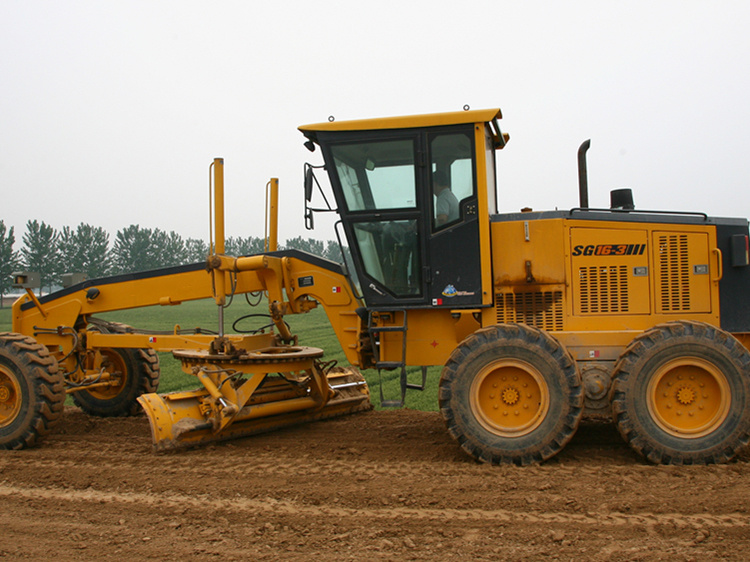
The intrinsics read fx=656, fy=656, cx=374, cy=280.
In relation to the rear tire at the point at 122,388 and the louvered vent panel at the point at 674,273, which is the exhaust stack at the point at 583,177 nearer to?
the louvered vent panel at the point at 674,273

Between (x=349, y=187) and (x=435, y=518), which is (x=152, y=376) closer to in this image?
(x=349, y=187)

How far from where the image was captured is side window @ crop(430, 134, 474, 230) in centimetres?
637

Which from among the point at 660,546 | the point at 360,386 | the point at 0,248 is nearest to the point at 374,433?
the point at 360,386

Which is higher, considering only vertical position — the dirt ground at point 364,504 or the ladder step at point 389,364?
the ladder step at point 389,364

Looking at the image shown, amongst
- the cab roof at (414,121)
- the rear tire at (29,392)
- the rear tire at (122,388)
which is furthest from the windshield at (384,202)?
the rear tire at (122,388)

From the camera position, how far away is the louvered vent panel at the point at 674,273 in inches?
251

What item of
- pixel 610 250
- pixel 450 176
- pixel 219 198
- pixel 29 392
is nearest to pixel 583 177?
pixel 610 250

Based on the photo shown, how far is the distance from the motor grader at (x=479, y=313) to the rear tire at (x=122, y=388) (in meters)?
1.34

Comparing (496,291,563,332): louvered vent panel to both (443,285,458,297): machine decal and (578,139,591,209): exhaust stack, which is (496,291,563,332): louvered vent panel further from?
(578,139,591,209): exhaust stack

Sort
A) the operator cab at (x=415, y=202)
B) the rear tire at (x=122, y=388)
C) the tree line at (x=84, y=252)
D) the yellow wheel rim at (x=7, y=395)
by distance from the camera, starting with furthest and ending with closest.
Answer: the tree line at (x=84, y=252), the rear tire at (x=122, y=388), the yellow wheel rim at (x=7, y=395), the operator cab at (x=415, y=202)

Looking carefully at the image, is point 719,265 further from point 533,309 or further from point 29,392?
point 29,392

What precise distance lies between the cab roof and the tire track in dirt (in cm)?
356

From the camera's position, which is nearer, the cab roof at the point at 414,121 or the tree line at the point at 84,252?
the cab roof at the point at 414,121

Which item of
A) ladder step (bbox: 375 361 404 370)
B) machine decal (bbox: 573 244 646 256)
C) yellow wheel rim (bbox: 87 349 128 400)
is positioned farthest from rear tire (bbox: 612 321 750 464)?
yellow wheel rim (bbox: 87 349 128 400)
